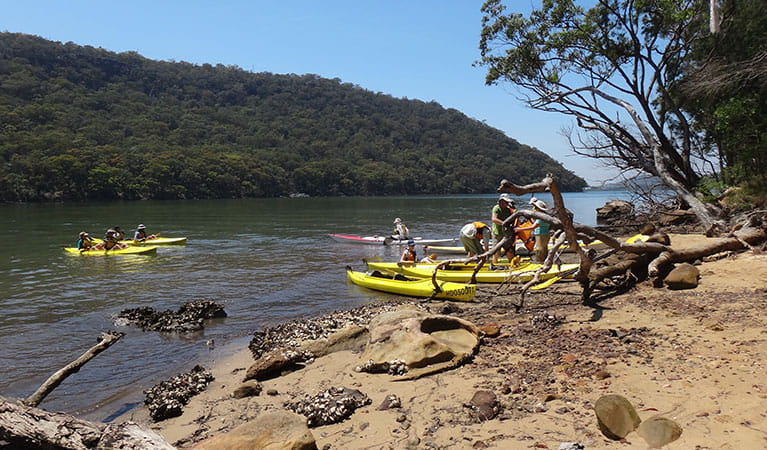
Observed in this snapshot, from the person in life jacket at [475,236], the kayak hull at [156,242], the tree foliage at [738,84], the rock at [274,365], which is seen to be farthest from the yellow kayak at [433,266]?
the kayak hull at [156,242]

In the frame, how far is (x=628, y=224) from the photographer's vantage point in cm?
2338

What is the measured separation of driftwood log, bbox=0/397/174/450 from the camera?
357 centimetres

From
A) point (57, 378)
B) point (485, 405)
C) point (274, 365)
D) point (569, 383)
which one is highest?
point (569, 383)

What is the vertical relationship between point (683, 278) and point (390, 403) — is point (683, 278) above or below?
above

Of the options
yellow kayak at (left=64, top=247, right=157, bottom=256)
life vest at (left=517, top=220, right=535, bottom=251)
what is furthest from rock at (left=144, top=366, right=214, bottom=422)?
yellow kayak at (left=64, top=247, right=157, bottom=256)

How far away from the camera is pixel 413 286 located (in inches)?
460

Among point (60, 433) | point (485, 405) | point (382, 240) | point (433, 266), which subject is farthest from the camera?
point (382, 240)

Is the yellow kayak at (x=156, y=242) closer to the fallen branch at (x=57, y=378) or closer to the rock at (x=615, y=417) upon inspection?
the fallen branch at (x=57, y=378)

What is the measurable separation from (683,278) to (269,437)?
24.2 feet

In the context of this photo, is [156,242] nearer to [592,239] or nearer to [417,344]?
[417,344]

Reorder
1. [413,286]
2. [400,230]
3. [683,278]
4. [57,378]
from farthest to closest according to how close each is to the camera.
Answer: [400,230], [413,286], [683,278], [57,378]

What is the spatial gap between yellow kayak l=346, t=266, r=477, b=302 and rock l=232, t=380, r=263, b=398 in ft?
18.2

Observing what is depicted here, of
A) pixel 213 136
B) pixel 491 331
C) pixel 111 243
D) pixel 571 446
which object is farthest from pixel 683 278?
pixel 213 136

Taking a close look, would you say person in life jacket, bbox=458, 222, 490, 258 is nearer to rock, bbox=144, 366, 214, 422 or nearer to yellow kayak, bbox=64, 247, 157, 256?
rock, bbox=144, 366, 214, 422
